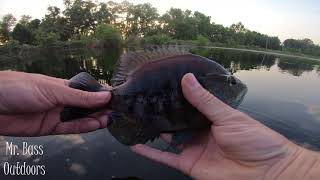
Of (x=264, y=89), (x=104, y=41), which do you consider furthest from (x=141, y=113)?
(x=104, y=41)

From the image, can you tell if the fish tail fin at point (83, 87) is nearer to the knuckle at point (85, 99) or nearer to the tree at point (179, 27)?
the knuckle at point (85, 99)

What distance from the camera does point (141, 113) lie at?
3.74 meters

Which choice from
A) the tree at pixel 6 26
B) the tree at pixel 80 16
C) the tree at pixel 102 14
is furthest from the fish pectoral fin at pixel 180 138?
the tree at pixel 102 14

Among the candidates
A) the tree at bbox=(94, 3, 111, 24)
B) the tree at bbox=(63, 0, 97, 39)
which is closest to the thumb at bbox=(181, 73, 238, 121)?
the tree at bbox=(63, 0, 97, 39)

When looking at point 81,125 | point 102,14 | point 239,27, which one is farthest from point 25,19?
point 239,27

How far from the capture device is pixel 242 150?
3176 millimetres

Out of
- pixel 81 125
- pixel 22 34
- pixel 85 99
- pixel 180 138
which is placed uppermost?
pixel 85 99

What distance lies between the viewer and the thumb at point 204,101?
3.29 m

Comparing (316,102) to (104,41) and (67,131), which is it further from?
(104,41)

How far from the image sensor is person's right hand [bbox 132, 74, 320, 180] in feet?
9.66

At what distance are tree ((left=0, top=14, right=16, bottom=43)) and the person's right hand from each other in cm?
7696

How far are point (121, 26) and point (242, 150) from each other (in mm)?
99774

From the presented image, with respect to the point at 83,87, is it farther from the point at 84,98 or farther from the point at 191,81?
the point at 191,81

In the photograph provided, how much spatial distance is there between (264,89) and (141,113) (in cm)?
2265
